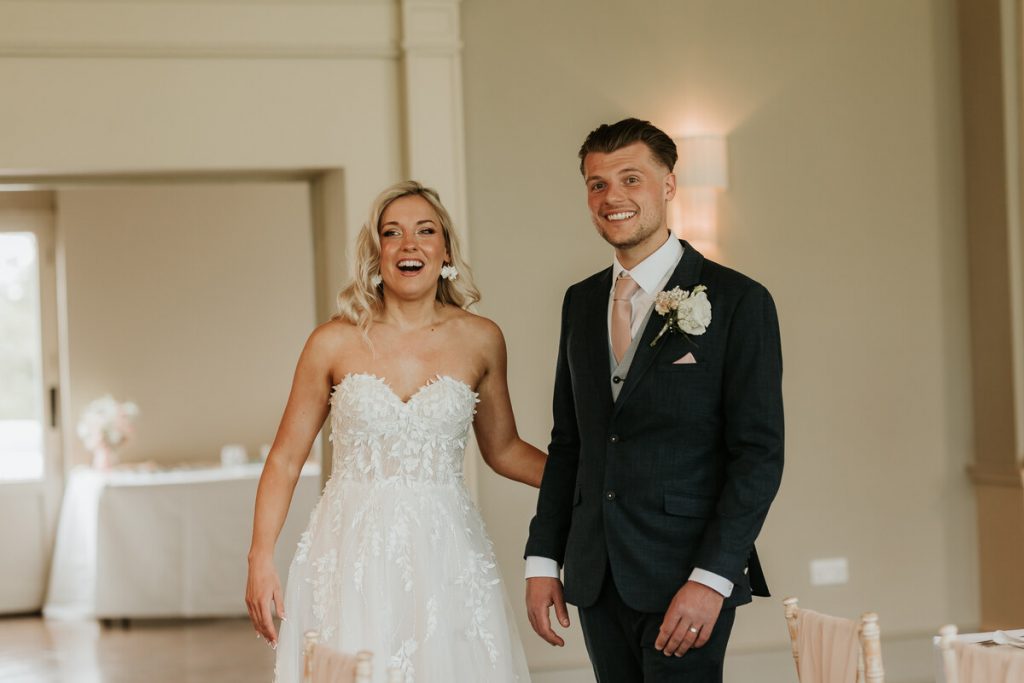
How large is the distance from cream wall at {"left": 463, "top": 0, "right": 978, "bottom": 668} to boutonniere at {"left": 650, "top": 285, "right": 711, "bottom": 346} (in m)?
2.71

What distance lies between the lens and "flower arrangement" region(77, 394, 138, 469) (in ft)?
27.1

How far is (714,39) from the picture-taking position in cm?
532

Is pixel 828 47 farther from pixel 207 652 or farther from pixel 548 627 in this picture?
pixel 207 652

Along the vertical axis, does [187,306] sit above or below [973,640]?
above

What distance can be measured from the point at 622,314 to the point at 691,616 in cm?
66

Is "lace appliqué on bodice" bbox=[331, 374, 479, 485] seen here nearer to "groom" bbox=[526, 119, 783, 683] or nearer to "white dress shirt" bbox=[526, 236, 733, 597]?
"groom" bbox=[526, 119, 783, 683]

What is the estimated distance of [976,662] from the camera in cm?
227

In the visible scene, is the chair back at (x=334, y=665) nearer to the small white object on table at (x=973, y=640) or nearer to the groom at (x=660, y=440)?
the groom at (x=660, y=440)

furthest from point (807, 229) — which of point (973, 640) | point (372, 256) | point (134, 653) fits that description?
point (134, 653)

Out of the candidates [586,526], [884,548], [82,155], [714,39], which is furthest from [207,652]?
[586,526]

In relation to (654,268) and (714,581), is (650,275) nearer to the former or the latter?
(654,268)

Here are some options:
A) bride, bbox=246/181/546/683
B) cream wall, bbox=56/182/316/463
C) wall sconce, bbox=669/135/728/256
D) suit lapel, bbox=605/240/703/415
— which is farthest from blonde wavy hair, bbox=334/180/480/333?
cream wall, bbox=56/182/316/463

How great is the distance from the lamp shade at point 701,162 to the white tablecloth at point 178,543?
3479mm

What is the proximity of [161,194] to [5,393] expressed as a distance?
1.79m
